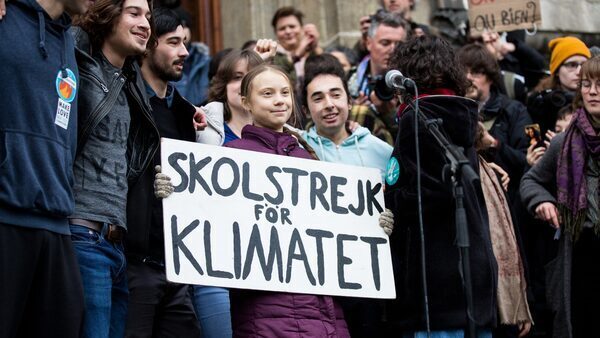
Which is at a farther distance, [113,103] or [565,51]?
[565,51]

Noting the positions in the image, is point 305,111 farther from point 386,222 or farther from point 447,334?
point 447,334

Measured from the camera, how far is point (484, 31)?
941 cm

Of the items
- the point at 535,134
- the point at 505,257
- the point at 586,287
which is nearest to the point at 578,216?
the point at 586,287

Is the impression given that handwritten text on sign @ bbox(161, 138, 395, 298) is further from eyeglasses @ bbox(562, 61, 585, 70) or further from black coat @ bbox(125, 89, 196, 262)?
eyeglasses @ bbox(562, 61, 585, 70)

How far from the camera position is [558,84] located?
8.61 metres

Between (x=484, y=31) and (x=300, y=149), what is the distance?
3882mm

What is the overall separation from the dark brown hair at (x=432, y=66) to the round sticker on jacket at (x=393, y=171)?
0.43 m

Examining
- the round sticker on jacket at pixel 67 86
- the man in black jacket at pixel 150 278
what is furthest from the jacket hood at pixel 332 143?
the round sticker on jacket at pixel 67 86

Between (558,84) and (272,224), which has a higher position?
(558,84)

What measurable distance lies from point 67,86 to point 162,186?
0.75 m

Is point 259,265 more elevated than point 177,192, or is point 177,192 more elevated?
point 177,192

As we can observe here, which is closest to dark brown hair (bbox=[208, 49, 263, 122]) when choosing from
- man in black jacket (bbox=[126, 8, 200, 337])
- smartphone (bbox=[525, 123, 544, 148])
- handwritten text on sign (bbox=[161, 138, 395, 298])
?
man in black jacket (bbox=[126, 8, 200, 337])

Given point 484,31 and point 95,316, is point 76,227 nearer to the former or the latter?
point 95,316

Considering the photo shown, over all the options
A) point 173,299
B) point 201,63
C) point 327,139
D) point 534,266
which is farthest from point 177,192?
point 201,63
